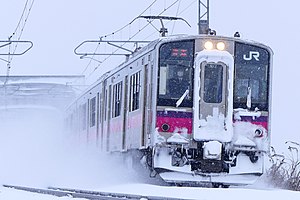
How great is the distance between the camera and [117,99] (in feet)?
61.7

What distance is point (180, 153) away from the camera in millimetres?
15008

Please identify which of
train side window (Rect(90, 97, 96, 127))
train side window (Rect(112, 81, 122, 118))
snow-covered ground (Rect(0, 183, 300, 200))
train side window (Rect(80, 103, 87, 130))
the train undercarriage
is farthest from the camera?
train side window (Rect(80, 103, 87, 130))

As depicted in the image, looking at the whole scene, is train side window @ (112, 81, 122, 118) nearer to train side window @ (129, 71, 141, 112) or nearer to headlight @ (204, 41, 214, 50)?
train side window @ (129, 71, 141, 112)

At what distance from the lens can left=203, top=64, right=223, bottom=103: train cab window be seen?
14984 millimetres

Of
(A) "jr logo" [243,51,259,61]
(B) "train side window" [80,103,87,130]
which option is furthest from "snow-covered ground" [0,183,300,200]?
(B) "train side window" [80,103,87,130]

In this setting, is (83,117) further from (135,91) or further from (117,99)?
(135,91)

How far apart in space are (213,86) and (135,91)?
7.53ft

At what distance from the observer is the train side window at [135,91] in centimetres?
1650

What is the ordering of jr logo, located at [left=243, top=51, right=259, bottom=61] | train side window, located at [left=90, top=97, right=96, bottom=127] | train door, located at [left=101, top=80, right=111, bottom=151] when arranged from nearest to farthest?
jr logo, located at [left=243, top=51, right=259, bottom=61], train door, located at [left=101, top=80, right=111, bottom=151], train side window, located at [left=90, top=97, right=96, bottom=127]

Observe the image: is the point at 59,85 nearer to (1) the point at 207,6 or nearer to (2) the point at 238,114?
(1) the point at 207,6

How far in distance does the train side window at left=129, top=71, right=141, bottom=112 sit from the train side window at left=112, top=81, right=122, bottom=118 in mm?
1208

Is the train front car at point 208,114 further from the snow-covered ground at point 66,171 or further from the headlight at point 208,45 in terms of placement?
the snow-covered ground at point 66,171

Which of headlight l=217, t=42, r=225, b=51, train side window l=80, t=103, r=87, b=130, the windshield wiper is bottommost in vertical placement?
train side window l=80, t=103, r=87, b=130

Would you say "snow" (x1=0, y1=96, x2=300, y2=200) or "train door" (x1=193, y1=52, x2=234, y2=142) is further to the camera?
"train door" (x1=193, y1=52, x2=234, y2=142)
